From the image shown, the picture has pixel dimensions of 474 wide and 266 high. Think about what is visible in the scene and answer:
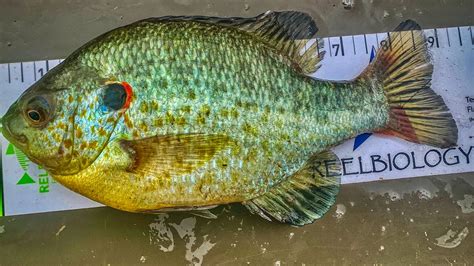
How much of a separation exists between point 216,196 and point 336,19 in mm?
841

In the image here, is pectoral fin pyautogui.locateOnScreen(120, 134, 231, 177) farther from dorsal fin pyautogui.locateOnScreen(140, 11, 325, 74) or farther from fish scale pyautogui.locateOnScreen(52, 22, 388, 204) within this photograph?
dorsal fin pyautogui.locateOnScreen(140, 11, 325, 74)

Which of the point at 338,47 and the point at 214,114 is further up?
the point at 338,47

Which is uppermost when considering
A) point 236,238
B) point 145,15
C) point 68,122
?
point 145,15

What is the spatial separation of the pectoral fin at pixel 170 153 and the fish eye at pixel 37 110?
0.77 ft

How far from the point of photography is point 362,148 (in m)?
1.94

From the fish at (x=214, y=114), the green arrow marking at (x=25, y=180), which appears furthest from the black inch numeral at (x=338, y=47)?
the green arrow marking at (x=25, y=180)

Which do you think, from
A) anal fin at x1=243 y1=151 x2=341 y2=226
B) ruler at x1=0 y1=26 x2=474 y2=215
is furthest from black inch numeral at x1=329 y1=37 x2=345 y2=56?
anal fin at x1=243 y1=151 x2=341 y2=226

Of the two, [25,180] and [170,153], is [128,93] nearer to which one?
[170,153]

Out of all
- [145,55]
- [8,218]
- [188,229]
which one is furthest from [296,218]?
[8,218]

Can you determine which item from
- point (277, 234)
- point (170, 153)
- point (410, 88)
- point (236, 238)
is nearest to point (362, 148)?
point (410, 88)

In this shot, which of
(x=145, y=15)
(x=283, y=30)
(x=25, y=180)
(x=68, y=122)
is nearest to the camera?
(x=68, y=122)

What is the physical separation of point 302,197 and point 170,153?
1.54ft

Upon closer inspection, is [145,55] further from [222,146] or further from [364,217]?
[364,217]

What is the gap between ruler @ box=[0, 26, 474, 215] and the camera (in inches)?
75.2
